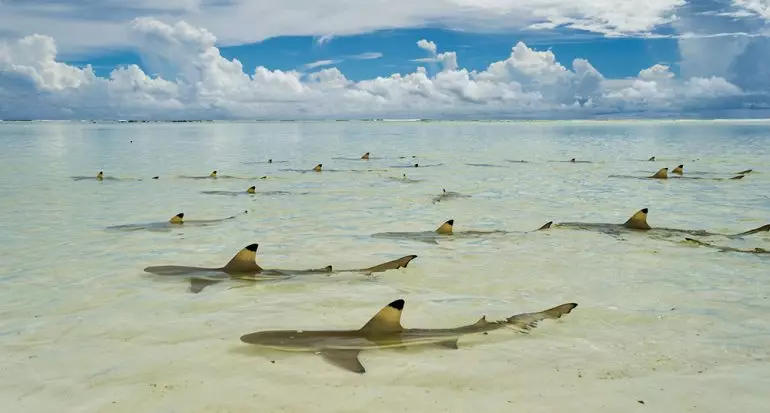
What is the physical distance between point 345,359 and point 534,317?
2.83m

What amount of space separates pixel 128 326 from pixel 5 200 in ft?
52.6

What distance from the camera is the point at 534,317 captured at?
794cm

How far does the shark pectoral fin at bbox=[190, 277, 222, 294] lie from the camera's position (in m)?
9.36

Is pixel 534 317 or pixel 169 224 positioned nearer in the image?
pixel 534 317

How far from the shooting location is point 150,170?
3472cm

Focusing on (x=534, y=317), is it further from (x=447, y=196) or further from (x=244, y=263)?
(x=447, y=196)

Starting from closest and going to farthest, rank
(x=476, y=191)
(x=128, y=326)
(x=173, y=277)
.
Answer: (x=128, y=326)
(x=173, y=277)
(x=476, y=191)

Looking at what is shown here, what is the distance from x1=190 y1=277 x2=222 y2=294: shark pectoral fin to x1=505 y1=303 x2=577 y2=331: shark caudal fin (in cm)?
464

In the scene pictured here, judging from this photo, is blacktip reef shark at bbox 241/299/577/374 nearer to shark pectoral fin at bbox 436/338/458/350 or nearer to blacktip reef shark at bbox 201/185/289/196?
shark pectoral fin at bbox 436/338/458/350

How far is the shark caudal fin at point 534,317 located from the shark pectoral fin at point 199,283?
15.2ft

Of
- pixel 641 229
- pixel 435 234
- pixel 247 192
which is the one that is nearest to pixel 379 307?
pixel 435 234

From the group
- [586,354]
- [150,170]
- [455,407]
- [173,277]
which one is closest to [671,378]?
[586,354]

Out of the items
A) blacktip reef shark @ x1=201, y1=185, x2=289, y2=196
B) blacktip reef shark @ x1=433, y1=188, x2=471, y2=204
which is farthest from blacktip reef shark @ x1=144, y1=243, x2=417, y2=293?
blacktip reef shark @ x1=201, y1=185, x2=289, y2=196

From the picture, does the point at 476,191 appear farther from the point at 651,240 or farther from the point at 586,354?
the point at 586,354
